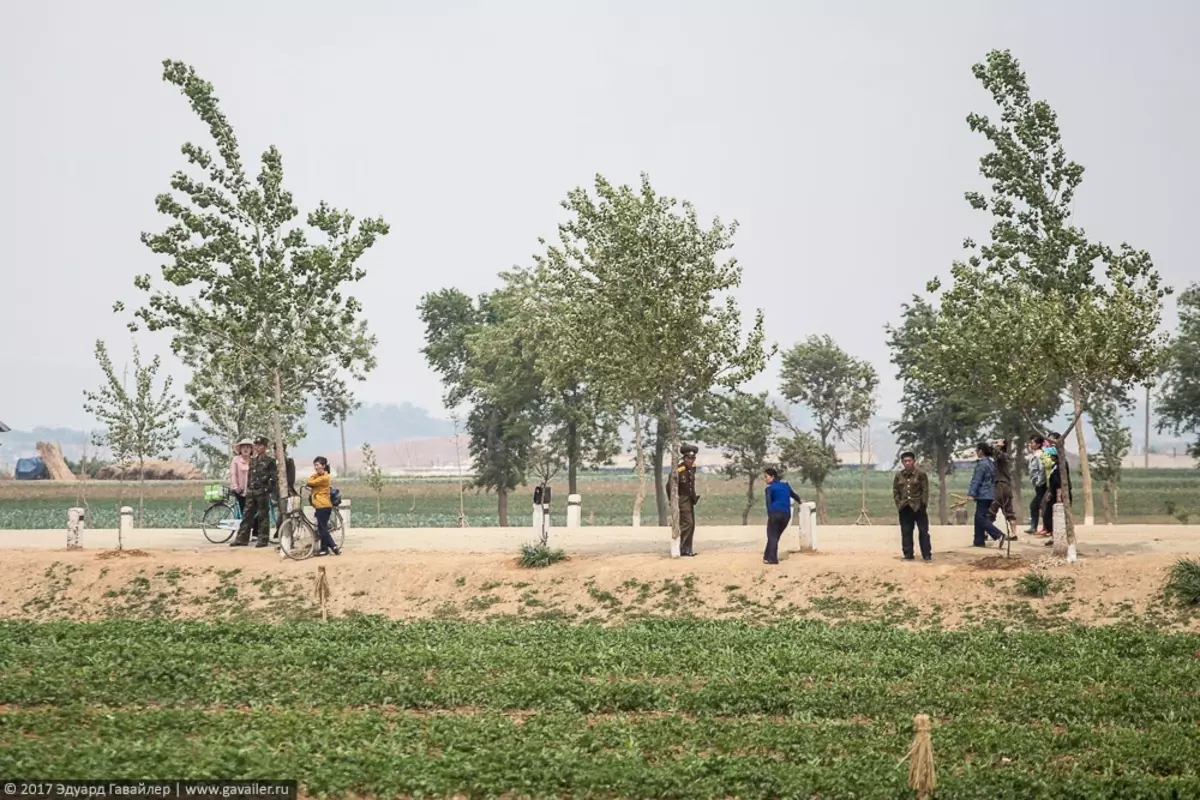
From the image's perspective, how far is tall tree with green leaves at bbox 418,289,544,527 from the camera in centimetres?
5506

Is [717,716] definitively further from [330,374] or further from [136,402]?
[330,374]

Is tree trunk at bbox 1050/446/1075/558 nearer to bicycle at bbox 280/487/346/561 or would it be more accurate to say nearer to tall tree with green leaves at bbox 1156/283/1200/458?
bicycle at bbox 280/487/346/561

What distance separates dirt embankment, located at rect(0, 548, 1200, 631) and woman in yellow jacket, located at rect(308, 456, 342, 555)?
0.47 metres

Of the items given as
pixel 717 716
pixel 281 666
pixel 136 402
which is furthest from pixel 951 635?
pixel 136 402

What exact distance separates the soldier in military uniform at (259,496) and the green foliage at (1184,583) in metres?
18.1

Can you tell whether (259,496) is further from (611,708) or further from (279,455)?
(611,708)

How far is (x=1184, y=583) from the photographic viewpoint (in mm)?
21250

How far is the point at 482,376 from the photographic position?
5941 cm

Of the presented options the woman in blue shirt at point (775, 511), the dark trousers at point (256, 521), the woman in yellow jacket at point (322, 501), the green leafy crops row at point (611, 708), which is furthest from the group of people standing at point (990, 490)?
the dark trousers at point (256, 521)

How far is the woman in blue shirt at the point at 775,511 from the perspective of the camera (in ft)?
82.2

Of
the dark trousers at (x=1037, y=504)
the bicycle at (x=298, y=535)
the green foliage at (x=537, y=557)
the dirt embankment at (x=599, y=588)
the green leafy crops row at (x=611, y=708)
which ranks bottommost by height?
the green leafy crops row at (x=611, y=708)

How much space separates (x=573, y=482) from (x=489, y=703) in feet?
135

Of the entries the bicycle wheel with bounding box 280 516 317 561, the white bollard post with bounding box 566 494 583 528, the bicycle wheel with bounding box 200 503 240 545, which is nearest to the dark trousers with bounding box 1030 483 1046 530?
the white bollard post with bounding box 566 494 583 528

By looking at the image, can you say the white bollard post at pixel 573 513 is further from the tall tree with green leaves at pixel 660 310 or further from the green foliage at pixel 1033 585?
the green foliage at pixel 1033 585
